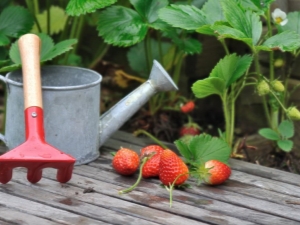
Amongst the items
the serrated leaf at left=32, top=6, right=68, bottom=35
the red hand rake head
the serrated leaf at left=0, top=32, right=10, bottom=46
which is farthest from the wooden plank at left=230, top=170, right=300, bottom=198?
the serrated leaf at left=32, top=6, right=68, bottom=35

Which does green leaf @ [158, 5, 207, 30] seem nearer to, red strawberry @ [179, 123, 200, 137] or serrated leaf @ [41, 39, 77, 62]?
serrated leaf @ [41, 39, 77, 62]

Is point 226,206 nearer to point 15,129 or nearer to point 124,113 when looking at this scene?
point 124,113

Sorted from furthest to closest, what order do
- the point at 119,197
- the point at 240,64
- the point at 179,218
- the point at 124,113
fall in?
the point at 124,113, the point at 240,64, the point at 119,197, the point at 179,218

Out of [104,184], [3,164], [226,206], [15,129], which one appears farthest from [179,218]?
[15,129]

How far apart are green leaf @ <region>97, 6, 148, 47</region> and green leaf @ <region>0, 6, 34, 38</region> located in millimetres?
221

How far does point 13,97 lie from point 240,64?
57 centimetres

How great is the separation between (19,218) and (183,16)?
0.65 metres

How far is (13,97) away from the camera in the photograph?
6.09ft

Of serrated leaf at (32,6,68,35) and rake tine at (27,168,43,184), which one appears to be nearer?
rake tine at (27,168,43,184)

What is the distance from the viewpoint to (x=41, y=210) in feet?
5.20

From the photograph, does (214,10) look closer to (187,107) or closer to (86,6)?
(86,6)

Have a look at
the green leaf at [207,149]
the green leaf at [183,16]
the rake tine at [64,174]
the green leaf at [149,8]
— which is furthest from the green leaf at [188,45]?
the rake tine at [64,174]

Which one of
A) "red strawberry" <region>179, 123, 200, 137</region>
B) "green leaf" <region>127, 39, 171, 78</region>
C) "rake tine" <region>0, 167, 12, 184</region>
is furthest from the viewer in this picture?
"green leaf" <region>127, 39, 171, 78</region>

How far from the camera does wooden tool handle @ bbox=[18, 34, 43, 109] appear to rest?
1.73 m
